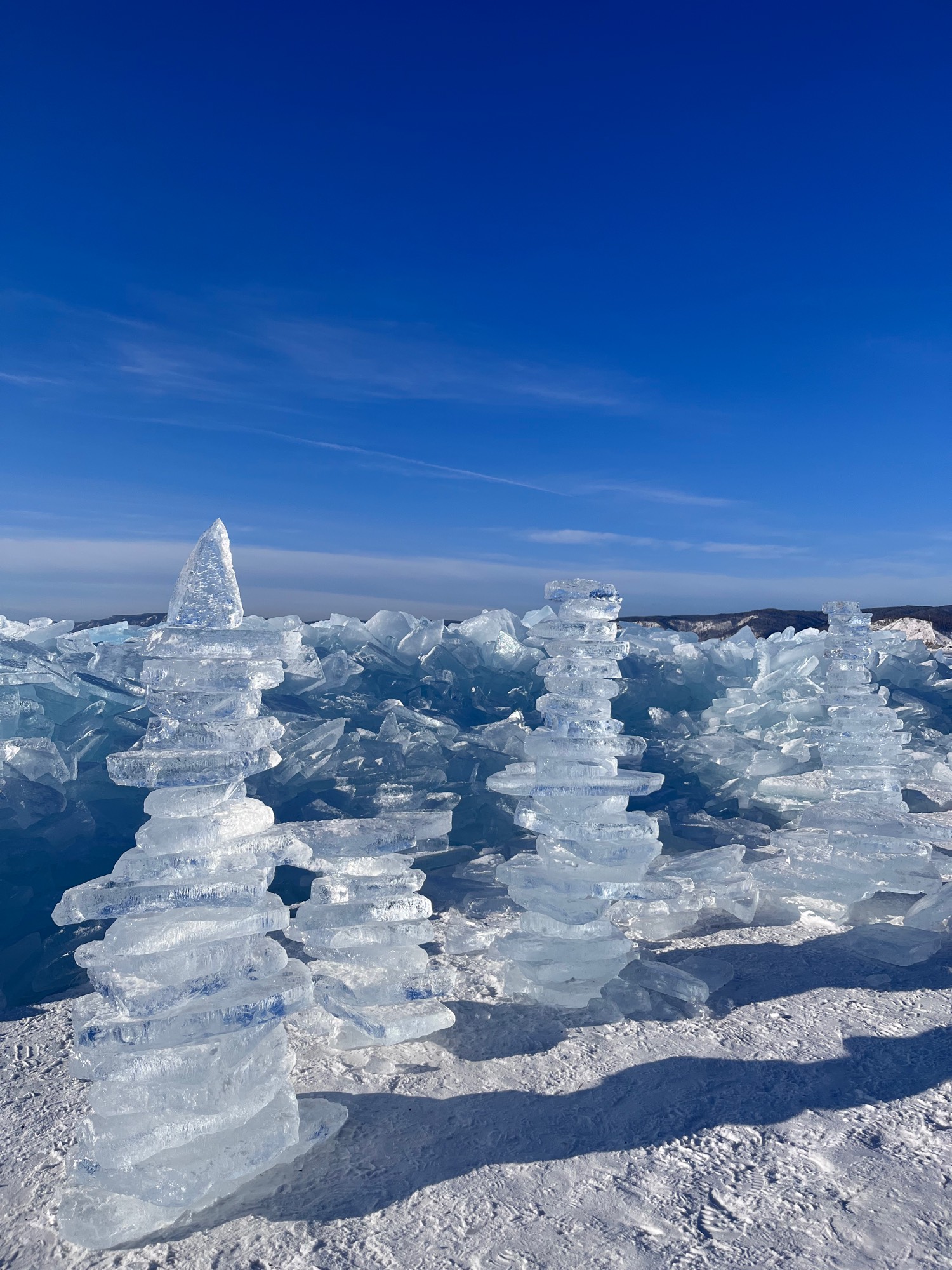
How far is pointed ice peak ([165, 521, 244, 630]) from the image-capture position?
290 centimetres

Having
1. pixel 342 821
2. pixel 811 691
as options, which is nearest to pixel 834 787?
pixel 811 691

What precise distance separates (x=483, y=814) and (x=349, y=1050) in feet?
10.0

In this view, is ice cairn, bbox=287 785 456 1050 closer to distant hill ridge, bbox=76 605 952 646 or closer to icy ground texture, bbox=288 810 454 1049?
icy ground texture, bbox=288 810 454 1049

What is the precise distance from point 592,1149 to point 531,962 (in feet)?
4.07

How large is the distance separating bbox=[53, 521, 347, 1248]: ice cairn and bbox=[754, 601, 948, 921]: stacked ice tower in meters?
3.55

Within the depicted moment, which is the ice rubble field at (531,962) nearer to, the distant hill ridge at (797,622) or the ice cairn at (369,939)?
the ice cairn at (369,939)

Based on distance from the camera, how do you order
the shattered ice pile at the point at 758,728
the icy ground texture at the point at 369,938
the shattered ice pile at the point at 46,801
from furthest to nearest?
the shattered ice pile at the point at 758,728
the shattered ice pile at the point at 46,801
the icy ground texture at the point at 369,938

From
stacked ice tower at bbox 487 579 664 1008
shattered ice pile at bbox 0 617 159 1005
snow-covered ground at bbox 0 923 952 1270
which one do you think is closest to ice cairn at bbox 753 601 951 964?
snow-covered ground at bbox 0 923 952 1270

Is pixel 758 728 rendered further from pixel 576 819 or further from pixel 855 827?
pixel 576 819

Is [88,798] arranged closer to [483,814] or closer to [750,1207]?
[483,814]

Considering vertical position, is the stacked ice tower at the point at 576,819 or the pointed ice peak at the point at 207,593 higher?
the pointed ice peak at the point at 207,593

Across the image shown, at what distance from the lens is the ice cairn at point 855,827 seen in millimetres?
5309

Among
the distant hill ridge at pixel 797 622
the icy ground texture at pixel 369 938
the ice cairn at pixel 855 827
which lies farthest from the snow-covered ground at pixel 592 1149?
the distant hill ridge at pixel 797 622

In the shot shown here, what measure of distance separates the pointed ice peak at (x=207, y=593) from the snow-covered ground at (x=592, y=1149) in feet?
5.92
